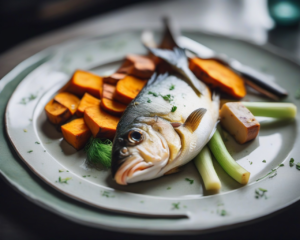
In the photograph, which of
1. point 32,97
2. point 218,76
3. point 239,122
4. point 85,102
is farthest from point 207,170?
point 32,97

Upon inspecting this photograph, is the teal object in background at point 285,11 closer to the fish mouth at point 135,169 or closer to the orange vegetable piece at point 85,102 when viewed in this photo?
the orange vegetable piece at point 85,102

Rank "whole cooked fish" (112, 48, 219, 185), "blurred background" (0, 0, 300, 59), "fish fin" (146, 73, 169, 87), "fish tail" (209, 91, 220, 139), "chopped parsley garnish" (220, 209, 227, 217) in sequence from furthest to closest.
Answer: "blurred background" (0, 0, 300, 59)
"fish fin" (146, 73, 169, 87)
"fish tail" (209, 91, 220, 139)
"whole cooked fish" (112, 48, 219, 185)
"chopped parsley garnish" (220, 209, 227, 217)

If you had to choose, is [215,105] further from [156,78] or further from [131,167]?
[131,167]

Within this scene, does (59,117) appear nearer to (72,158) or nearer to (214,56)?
(72,158)

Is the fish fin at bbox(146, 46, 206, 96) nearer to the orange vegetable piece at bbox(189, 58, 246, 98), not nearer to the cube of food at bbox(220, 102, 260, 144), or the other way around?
the orange vegetable piece at bbox(189, 58, 246, 98)

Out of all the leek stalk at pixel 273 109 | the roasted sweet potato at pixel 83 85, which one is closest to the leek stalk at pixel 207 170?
the leek stalk at pixel 273 109

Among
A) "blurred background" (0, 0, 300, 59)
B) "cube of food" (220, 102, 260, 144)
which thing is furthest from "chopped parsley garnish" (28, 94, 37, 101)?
"cube of food" (220, 102, 260, 144)
